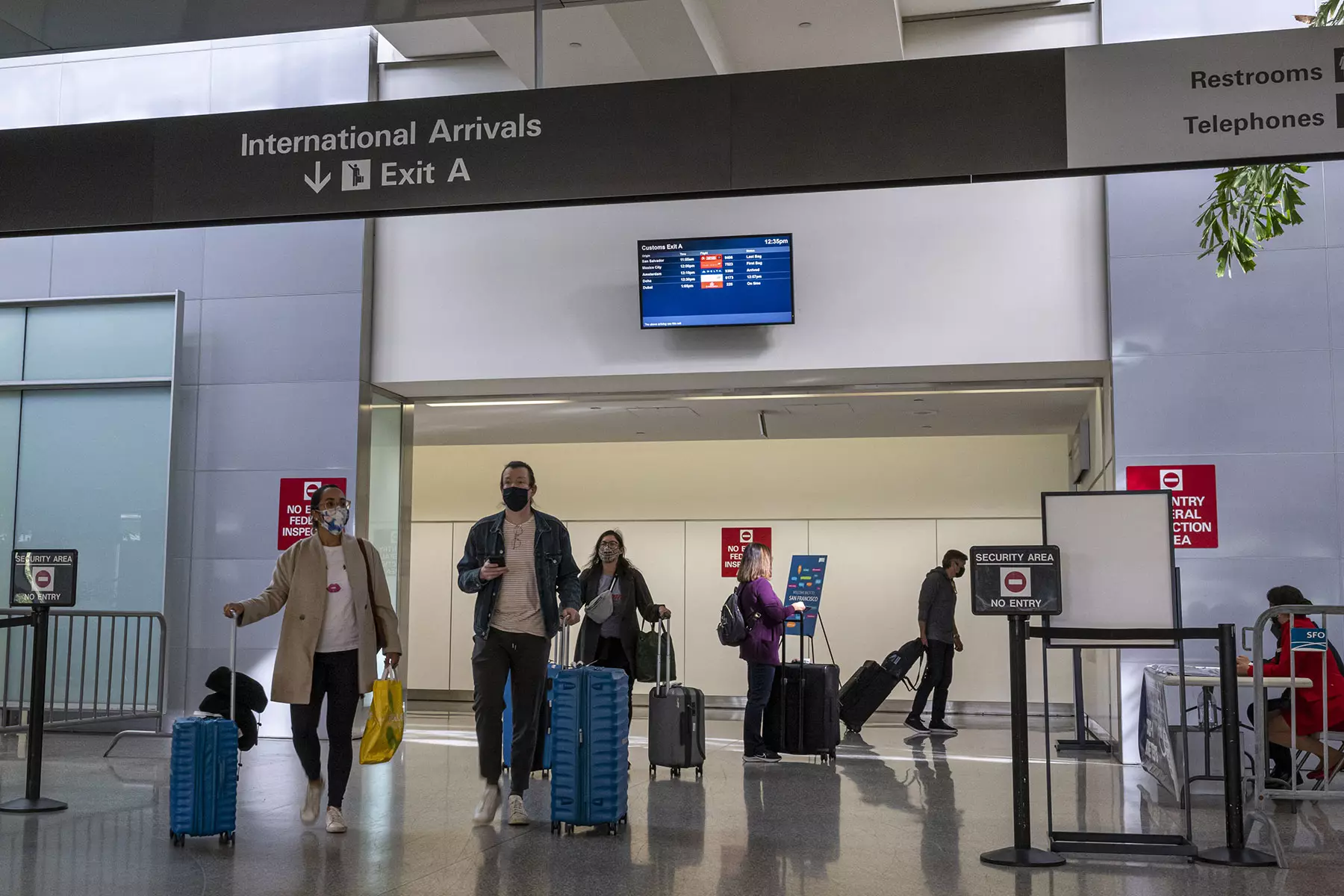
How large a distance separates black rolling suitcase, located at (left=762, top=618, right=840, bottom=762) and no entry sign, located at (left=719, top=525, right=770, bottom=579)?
5269 millimetres

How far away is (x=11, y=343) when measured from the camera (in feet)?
32.5

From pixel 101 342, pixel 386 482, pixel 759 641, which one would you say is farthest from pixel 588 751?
pixel 101 342

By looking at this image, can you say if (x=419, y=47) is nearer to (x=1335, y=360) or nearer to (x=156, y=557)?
(x=156, y=557)

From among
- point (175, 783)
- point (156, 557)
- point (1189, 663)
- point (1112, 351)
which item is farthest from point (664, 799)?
point (156, 557)

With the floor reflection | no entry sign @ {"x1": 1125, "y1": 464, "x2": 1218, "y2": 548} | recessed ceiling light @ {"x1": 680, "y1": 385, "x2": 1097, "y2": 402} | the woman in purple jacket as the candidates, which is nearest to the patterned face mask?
the floor reflection

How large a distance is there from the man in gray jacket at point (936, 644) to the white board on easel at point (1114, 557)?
211 inches

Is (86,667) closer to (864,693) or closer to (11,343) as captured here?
(11,343)

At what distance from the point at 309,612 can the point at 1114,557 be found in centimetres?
330

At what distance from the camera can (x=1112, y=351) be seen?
844 cm

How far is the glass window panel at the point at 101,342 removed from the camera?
9.71 metres

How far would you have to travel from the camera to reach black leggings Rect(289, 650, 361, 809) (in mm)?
5289

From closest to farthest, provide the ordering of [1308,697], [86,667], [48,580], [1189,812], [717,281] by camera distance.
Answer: [1189,812], [48,580], [1308,697], [717,281], [86,667]

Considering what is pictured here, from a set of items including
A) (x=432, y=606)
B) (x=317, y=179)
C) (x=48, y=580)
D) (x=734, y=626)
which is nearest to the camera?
(x=317, y=179)

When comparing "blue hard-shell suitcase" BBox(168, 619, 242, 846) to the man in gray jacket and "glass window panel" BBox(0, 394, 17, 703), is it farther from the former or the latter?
the man in gray jacket
